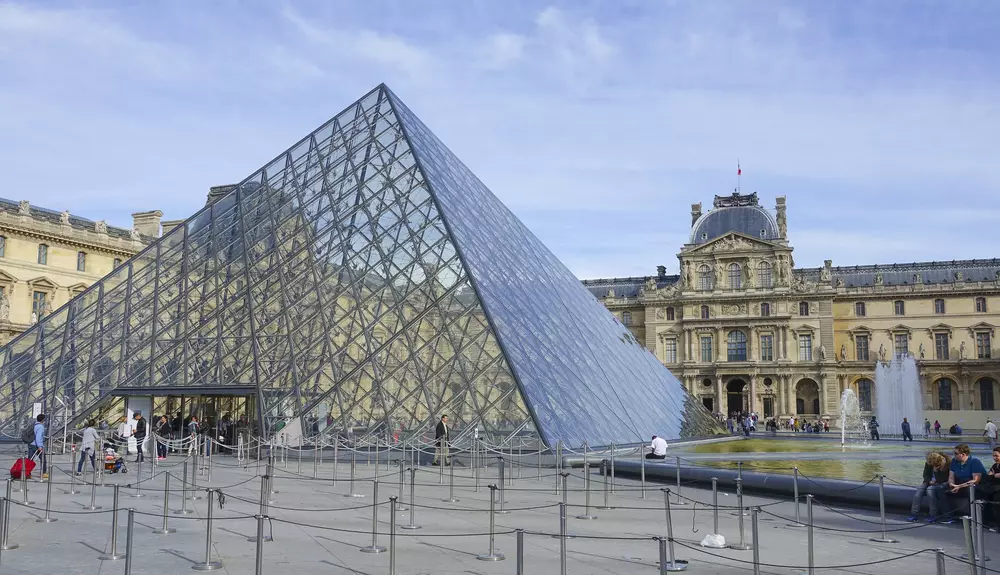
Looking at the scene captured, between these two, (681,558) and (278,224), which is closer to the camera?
(681,558)

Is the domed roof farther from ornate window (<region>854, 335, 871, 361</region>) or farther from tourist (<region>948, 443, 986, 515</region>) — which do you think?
tourist (<region>948, 443, 986, 515</region>)

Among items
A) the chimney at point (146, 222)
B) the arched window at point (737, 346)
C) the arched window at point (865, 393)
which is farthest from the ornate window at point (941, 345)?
the chimney at point (146, 222)

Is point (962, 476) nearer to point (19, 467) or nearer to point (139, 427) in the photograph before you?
point (19, 467)

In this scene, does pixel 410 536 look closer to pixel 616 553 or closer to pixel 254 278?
pixel 616 553

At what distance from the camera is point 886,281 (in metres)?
75.4

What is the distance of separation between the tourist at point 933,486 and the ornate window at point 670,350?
66832mm

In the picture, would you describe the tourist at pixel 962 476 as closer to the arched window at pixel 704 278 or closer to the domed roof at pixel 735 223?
the arched window at pixel 704 278

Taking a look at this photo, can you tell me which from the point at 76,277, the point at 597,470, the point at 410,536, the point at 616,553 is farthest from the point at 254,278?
the point at 76,277

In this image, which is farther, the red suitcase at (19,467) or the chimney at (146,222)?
the chimney at (146,222)

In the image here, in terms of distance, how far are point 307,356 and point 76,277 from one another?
108ft

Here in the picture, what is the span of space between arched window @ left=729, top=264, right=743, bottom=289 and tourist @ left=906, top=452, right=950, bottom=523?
215 feet

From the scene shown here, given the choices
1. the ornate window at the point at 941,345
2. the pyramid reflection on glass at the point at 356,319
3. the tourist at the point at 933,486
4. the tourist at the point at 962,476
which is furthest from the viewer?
the ornate window at the point at 941,345

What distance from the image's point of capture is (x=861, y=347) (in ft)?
244

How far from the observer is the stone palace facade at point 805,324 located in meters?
71.6
